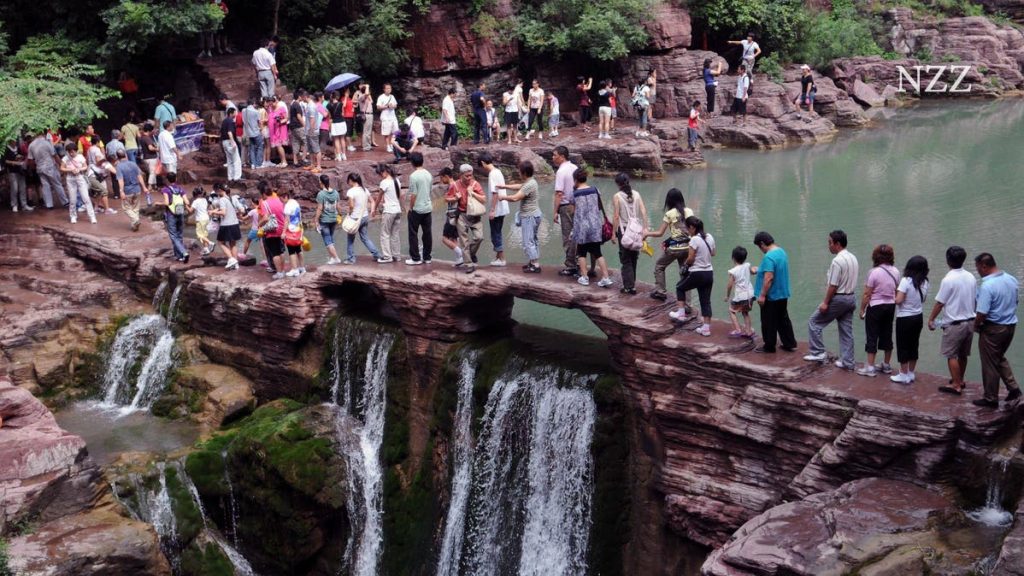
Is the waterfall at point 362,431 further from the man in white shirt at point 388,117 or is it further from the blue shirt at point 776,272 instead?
the man in white shirt at point 388,117

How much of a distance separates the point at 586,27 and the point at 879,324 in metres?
20.5

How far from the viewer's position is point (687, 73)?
30797 millimetres

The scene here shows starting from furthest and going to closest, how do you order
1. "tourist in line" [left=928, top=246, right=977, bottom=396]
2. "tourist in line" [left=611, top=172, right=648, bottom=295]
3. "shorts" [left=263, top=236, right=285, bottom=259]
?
"shorts" [left=263, top=236, right=285, bottom=259] → "tourist in line" [left=611, top=172, right=648, bottom=295] → "tourist in line" [left=928, top=246, right=977, bottom=396]

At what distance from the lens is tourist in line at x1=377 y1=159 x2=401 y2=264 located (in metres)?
15.7

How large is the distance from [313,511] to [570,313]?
17.8ft

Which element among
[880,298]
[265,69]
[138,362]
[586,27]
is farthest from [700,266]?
[586,27]

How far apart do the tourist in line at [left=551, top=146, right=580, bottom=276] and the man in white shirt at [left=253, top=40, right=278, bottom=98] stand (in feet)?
42.9

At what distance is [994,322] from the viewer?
31.8ft

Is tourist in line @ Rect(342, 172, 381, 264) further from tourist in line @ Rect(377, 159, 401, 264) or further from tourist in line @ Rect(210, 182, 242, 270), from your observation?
tourist in line @ Rect(210, 182, 242, 270)

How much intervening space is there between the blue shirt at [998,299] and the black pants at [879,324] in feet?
Answer: 3.45

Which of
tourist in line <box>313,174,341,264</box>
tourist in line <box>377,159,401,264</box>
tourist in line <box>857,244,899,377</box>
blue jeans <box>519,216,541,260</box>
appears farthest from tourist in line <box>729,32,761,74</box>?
tourist in line <box>857,244,899,377</box>

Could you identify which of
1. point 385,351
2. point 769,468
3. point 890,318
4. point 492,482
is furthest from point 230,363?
point 890,318

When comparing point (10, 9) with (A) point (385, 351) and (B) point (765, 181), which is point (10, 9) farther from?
(B) point (765, 181)

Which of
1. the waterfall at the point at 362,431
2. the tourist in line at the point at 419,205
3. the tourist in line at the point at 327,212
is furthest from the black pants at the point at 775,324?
the tourist in line at the point at 327,212
